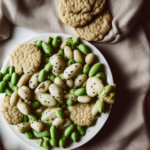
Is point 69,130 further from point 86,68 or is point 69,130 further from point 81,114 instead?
point 86,68

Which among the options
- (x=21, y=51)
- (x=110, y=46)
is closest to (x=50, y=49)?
(x=21, y=51)

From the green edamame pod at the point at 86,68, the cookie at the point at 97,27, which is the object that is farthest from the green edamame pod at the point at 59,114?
the cookie at the point at 97,27

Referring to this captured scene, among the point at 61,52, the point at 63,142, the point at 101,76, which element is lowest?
Answer: the point at 63,142

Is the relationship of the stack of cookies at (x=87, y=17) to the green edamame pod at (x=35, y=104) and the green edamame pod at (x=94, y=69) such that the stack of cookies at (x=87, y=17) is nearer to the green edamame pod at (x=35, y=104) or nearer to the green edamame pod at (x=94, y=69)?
the green edamame pod at (x=94, y=69)

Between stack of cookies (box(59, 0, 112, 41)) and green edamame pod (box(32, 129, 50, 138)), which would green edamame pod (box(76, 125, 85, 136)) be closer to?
green edamame pod (box(32, 129, 50, 138))

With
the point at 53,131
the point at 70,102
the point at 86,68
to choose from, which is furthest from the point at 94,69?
the point at 53,131
